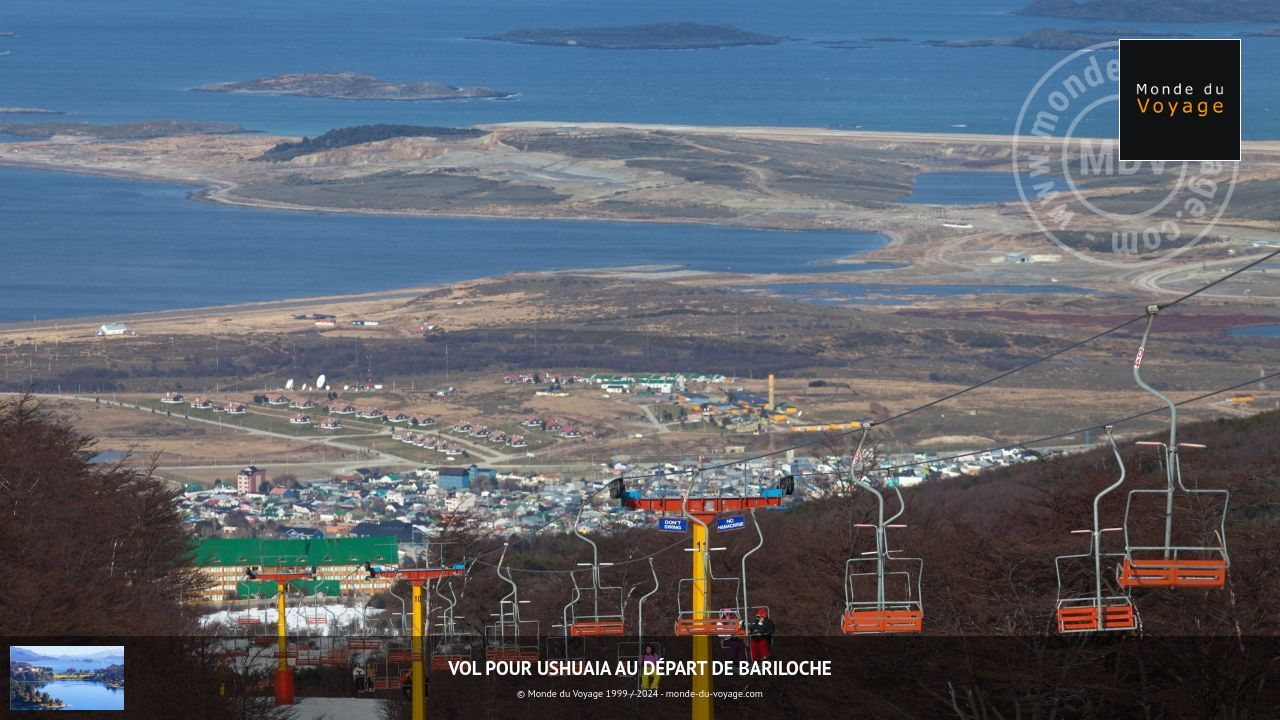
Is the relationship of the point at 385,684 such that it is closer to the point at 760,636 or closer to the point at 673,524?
the point at 760,636

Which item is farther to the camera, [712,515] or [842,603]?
[842,603]

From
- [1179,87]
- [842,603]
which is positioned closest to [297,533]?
[842,603]

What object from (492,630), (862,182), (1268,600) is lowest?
(492,630)

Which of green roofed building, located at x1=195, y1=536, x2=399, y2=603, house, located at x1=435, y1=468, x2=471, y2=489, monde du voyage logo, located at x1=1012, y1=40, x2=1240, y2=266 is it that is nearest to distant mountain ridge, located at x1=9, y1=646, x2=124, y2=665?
green roofed building, located at x1=195, y1=536, x2=399, y2=603

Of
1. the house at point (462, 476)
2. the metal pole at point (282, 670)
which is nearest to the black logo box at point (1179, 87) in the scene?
the house at point (462, 476)

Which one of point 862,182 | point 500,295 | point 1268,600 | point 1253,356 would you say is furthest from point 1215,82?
point 1268,600

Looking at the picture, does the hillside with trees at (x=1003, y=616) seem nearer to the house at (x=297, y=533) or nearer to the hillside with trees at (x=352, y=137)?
the house at (x=297, y=533)

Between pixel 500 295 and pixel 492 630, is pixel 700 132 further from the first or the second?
pixel 492 630
